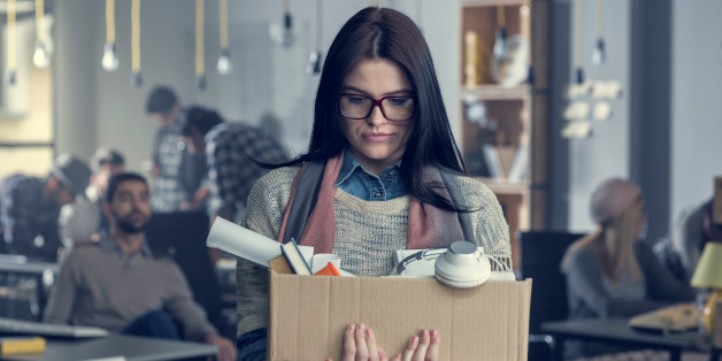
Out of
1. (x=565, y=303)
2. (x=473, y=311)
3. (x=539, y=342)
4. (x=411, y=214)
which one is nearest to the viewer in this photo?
(x=473, y=311)

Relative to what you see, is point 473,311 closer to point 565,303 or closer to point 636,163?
point 565,303

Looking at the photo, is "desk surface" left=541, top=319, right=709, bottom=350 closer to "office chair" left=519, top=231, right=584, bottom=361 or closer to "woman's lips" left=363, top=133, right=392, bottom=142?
"office chair" left=519, top=231, right=584, bottom=361

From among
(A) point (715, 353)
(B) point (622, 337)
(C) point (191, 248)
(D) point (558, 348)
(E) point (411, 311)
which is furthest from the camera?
(C) point (191, 248)

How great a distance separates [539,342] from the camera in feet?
17.0

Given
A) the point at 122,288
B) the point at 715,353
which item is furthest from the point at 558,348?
the point at 122,288

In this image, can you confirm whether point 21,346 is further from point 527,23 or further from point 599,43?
point 527,23

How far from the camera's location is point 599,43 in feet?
23.8

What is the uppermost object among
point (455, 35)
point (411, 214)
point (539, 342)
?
point (455, 35)

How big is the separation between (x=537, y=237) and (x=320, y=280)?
427cm

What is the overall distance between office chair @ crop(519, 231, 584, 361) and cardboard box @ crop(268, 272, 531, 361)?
3.92 meters

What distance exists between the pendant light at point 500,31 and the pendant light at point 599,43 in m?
0.53

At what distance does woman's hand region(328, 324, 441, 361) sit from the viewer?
59.3 inches

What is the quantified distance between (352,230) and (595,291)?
372 cm

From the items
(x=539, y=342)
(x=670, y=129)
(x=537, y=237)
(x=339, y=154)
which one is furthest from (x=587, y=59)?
(x=339, y=154)
